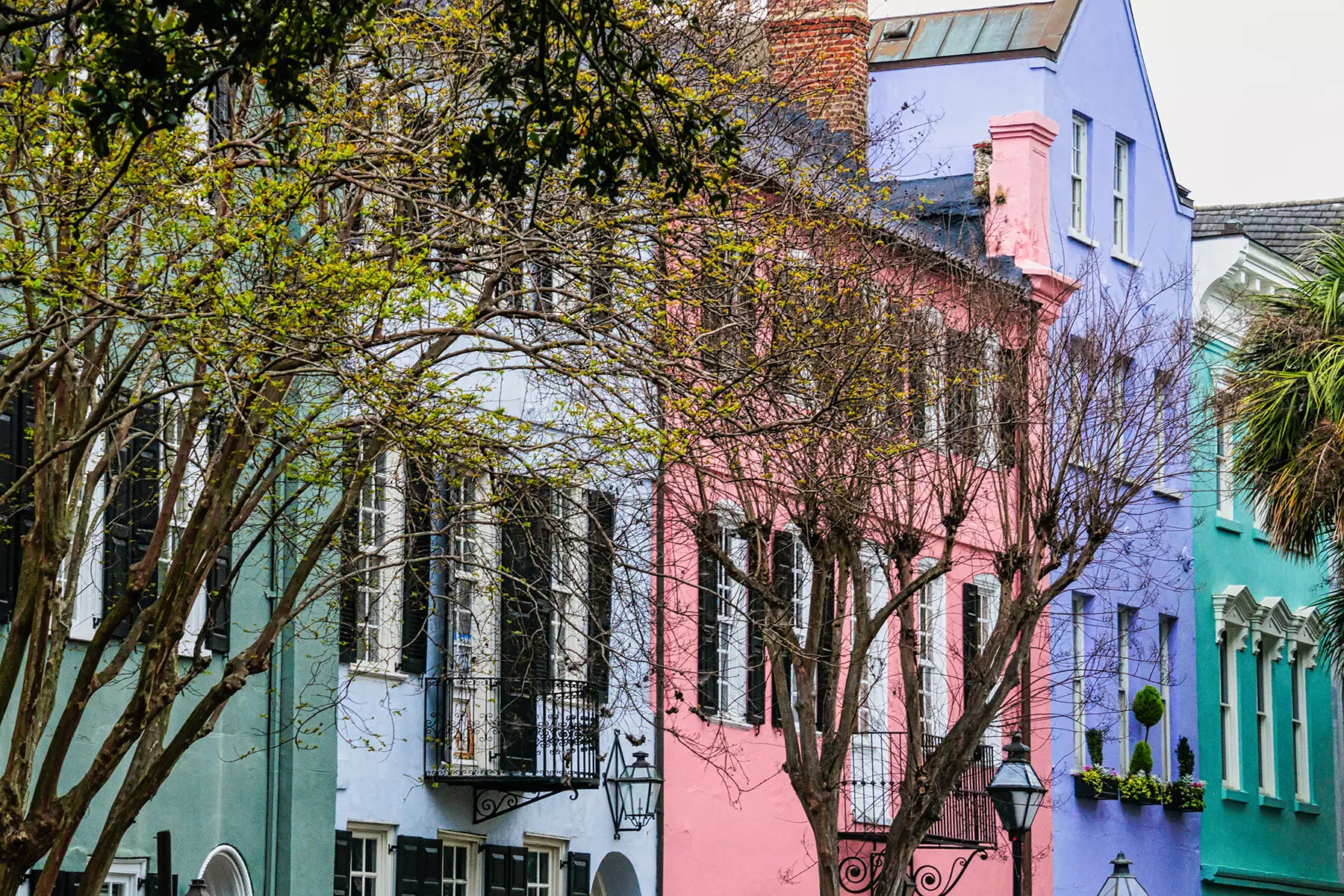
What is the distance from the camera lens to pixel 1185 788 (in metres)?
31.2

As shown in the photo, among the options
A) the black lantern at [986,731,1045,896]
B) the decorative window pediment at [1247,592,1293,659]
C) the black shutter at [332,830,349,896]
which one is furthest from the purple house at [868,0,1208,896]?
the black shutter at [332,830,349,896]

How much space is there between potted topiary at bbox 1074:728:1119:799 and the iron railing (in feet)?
34.3

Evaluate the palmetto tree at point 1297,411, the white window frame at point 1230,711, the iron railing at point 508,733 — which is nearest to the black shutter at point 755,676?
the iron railing at point 508,733

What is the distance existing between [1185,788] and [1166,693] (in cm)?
135

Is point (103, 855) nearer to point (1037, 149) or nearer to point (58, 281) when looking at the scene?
point (58, 281)

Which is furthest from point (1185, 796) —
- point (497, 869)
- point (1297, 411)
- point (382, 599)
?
point (382, 599)

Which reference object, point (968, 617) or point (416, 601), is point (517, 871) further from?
point (968, 617)

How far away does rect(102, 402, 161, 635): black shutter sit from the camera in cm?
1590

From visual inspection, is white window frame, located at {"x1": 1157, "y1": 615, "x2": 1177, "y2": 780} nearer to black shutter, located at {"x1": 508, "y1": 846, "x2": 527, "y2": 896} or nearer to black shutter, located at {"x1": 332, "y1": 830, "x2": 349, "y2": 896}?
black shutter, located at {"x1": 508, "y1": 846, "x2": 527, "y2": 896}

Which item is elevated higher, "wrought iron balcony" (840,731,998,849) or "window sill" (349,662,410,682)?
"window sill" (349,662,410,682)

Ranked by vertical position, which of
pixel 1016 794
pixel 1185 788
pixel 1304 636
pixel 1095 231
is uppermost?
pixel 1095 231

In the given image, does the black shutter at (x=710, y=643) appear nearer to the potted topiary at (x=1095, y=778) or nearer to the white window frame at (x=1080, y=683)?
the white window frame at (x=1080, y=683)

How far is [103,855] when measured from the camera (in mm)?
12125

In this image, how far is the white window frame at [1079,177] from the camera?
1186 inches
